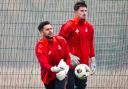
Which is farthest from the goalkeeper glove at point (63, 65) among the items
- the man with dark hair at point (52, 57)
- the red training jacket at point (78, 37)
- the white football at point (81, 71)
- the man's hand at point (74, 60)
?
the red training jacket at point (78, 37)

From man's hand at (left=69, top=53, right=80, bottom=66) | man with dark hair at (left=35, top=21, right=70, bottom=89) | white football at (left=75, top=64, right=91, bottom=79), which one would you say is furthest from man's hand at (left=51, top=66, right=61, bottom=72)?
white football at (left=75, top=64, right=91, bottom=79)

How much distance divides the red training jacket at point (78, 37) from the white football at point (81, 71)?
0.15 m

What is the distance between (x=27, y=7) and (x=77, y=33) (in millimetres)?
2409

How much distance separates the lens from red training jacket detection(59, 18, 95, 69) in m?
10.8

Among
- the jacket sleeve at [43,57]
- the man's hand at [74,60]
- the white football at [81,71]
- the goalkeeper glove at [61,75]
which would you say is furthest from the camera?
the white football at [81,71]

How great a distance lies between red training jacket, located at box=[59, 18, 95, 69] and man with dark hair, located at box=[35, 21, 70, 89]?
0.58m

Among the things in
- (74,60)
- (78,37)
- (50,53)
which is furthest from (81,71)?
(50,53)

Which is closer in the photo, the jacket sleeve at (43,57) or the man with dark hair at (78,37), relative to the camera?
the jacket sleeve at (43,57)

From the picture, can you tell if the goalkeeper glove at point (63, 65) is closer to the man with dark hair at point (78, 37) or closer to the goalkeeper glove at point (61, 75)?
the goalkeeper glove at point (61, 75)

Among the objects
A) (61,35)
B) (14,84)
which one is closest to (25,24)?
(14,84)

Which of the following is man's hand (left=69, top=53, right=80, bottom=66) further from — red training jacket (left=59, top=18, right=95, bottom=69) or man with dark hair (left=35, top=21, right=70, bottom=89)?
man with dark hair (left=35, top=21, right=70, bottom=89)

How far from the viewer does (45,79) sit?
10.2 meters

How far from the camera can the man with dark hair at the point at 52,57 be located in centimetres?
998

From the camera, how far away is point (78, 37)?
35.5ft
